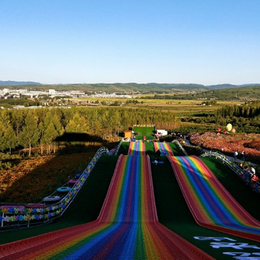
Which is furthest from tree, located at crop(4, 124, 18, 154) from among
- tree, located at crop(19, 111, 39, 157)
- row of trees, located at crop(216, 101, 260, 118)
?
row of trees, located at crop(216, 101, 260, 118)

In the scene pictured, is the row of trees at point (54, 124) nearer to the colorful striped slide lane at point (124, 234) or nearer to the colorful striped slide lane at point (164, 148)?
the colorful striped slide lane at point (164, 148)

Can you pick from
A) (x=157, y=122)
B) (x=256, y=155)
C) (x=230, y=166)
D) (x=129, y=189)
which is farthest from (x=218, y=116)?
(x=129, y=189)

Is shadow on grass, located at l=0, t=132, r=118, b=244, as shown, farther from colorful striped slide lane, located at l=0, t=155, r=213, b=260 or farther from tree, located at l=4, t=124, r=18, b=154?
tree, located at l=4, t=124, r=18, b=154

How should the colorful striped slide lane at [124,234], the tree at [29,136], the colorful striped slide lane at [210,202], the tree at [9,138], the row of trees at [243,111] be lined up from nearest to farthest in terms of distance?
the colorful striped slide lane at [124,234] → the colorful striped slide lane at [210,202] → the tree at [9,138] → the tree at [29,136] → the row of trees at [243,111]

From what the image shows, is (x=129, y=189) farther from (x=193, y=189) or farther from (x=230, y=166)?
(x=230, y=166)

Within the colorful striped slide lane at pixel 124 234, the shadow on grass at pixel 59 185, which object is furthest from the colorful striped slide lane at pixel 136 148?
the colorful striped slide lane at pixel 124 234
